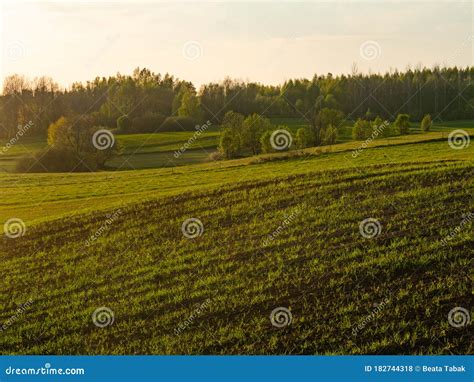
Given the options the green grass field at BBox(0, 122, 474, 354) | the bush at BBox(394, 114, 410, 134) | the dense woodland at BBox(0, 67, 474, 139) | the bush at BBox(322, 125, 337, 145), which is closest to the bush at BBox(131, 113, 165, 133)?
the dense woodland at BBox(0, 67, 474, 139)

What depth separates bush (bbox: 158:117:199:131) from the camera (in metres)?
13.8

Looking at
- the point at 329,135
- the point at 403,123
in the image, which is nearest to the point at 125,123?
the point at 329,135

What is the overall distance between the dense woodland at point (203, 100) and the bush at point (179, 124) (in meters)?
0.02

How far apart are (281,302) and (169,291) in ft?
6.77

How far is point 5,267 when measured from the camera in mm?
13148

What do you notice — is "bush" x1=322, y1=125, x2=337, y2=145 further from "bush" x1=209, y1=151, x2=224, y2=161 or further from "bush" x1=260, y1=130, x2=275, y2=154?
"bush" x1=209, y1=151, x2=224, y2=161

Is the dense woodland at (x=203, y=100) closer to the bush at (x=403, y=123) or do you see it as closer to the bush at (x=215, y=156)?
the bush at (x=403, y=123)

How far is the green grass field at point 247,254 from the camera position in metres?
10.6

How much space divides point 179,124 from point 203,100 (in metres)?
0.75

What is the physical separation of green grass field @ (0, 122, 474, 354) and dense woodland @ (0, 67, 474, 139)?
0.54 metres

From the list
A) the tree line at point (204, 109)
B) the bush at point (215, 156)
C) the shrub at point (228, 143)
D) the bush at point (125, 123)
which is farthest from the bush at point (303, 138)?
the bush at point (125, 123)
